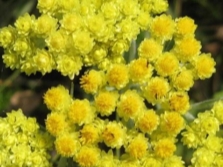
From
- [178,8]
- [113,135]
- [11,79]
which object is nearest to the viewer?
[113,135]

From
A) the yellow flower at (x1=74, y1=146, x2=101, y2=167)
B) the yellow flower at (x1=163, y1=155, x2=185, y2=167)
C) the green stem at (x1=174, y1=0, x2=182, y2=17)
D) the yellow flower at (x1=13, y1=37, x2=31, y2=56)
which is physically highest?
the green stem at (x1=174, y1=0, x2=182, y2=17)

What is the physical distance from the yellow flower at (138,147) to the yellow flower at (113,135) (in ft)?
0.18

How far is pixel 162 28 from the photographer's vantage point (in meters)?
3.62

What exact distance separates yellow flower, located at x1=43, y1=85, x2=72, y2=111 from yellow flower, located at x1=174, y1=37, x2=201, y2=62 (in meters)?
0.56

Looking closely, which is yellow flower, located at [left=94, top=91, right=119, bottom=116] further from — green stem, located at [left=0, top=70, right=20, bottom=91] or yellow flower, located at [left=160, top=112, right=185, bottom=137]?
green stem, located at [left=0, top=70, right=20, bottom=91]

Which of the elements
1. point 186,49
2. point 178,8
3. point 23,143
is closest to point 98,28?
point 186,49

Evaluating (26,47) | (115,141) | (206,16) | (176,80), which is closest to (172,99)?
(176,80)

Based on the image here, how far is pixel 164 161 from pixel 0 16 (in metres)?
2.10

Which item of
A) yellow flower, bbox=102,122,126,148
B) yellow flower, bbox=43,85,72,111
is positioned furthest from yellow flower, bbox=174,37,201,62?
yellow flower, bbox=43,85,72,111

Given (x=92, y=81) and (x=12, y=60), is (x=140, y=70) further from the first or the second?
(x=12, y=60)

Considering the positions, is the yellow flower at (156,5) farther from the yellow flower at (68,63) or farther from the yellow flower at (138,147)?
the yellow flower at (138,147)

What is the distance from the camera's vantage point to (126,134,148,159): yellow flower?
11.4ft

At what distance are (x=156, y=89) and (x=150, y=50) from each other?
20 cm

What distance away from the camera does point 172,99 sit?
3.53 meters
